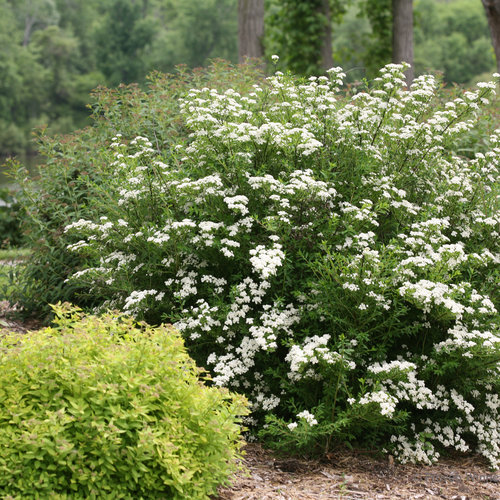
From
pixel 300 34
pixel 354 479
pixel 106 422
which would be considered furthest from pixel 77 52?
pixel 106 422

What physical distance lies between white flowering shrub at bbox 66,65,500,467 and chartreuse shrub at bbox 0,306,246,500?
34.5 inches

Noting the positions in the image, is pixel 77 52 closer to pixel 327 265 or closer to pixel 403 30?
pixel 403 30

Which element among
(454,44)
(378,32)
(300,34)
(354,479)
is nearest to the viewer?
(354,479)

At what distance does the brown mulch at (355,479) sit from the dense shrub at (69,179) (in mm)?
3211

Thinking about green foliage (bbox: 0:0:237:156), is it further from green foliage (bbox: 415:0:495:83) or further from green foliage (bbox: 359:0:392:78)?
green foliage (bbox: 359:0:392:78)

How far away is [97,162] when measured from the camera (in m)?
6.21

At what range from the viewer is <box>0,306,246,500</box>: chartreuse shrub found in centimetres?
265

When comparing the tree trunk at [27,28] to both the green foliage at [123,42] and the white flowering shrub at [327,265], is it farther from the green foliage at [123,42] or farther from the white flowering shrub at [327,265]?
the white flowering shrub at [327,265]

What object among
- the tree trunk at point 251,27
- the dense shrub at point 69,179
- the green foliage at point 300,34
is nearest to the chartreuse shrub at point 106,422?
the dense shrub at point 69,179

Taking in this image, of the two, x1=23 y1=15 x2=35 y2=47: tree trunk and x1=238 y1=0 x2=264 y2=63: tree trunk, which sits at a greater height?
x1=23 y1=15 x2=35 y2=47: tree trunk

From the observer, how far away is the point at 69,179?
7.15 metres

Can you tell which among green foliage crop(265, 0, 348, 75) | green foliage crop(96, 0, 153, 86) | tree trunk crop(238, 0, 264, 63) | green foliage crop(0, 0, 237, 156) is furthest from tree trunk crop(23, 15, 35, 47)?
tree trunk crop(238, 0, 264, 63)

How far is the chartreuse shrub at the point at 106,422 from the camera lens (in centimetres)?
265

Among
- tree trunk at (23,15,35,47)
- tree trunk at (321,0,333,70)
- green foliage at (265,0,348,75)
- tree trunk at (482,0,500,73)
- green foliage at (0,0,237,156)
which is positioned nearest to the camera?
tree trunk at (482,0,500,73)
